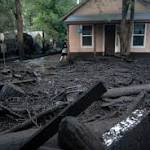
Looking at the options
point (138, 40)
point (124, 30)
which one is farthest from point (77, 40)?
point (138, 40)

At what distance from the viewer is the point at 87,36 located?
70.4 ft

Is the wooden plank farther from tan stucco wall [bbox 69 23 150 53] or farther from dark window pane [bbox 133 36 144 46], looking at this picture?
tan stucco wall [bbox 69 23 150 53]

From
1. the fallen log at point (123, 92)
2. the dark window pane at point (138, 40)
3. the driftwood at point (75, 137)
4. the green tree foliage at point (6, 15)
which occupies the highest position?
the green tree foliage at point (6, 15)

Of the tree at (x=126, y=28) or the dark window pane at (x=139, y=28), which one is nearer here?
the tree at (x=126, y=28)

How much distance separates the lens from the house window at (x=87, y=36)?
70.2 feet

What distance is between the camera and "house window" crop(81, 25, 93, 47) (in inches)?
843

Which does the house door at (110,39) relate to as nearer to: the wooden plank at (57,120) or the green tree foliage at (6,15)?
the green tree foliage at (6,15)

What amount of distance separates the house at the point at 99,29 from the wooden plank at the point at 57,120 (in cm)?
1719

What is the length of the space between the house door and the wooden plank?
725 inches

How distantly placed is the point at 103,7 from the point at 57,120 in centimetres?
1963

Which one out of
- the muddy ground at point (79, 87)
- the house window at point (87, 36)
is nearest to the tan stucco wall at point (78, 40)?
the house window at point (87, 36)

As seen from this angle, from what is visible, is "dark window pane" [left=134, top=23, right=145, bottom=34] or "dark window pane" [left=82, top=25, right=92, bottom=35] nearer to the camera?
"dark window pane" [left=134, top=23, right=145, bottom=34]

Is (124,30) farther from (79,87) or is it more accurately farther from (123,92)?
(123,92)

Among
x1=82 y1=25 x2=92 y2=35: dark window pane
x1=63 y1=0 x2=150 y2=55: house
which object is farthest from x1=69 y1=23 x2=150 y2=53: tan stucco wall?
x1=82 y1=25 x2=92 y2=35: dark window pane
